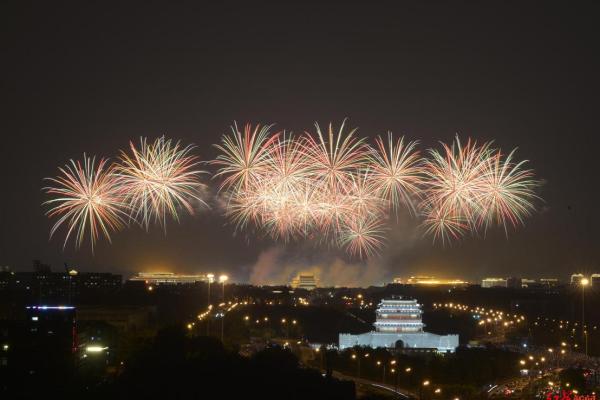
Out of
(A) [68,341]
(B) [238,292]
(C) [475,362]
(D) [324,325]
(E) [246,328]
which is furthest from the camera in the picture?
Answer: (B) [238,292]

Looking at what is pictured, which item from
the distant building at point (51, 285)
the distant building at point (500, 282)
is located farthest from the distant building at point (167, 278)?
the distant building at point (500, 282)

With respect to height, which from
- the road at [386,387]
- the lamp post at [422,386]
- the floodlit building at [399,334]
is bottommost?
the road at [386,387]

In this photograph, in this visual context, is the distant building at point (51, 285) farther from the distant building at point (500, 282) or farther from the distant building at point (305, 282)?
the distant building at point (500, 282)

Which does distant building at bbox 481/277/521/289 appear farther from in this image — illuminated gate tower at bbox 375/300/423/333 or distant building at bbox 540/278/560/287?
illuminated gate tower at bbox 375/300/423/333

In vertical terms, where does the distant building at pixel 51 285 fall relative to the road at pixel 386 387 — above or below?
above

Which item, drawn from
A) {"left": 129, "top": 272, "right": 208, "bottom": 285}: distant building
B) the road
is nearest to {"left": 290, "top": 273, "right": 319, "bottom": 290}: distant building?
{"left": 129, "top": 272, "right": 208, "bottom": 285}: distant building

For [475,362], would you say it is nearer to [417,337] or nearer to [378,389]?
[378,389]

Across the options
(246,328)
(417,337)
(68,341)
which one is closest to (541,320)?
(417,337)

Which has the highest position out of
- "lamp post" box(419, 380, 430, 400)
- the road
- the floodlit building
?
the floodlit building
